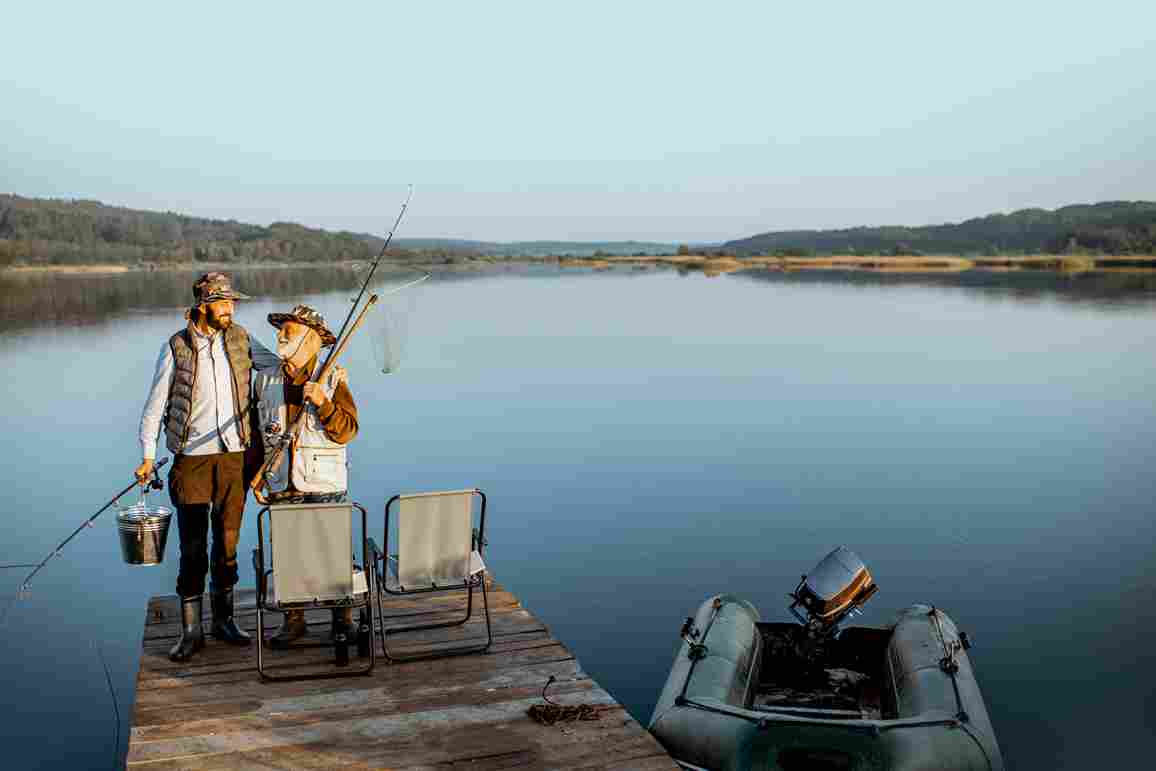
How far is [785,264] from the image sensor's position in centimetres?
10431

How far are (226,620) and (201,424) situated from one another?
3.28ft

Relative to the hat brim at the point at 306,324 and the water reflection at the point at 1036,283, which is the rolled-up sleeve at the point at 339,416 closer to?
the hat brim at the point at 306,324

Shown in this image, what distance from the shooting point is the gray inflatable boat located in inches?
180

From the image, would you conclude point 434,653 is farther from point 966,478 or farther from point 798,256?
point 798,256

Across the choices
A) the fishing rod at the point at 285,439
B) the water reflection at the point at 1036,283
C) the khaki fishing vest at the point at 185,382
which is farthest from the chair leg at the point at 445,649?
the water reflection at the point at 1036,283

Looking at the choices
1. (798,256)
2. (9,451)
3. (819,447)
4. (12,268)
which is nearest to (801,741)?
(819,447)

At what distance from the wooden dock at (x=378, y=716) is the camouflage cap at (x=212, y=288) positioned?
5.36 feet

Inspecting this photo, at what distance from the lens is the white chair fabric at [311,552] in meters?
4.36

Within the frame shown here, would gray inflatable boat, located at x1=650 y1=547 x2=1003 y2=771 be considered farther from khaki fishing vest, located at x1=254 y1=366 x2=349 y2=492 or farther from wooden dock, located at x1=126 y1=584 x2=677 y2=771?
khaki fishing vest, located at x1=254 y1=366 x2=349 y2=492

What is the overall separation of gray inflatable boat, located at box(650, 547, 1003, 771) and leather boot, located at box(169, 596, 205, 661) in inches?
85.5

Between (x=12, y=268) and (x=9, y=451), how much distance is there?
75562 mm

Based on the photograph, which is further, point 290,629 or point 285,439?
point 290,629

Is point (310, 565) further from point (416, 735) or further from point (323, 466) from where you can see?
point (416, 735)

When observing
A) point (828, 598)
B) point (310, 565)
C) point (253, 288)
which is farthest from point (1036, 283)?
point (310, 565)
